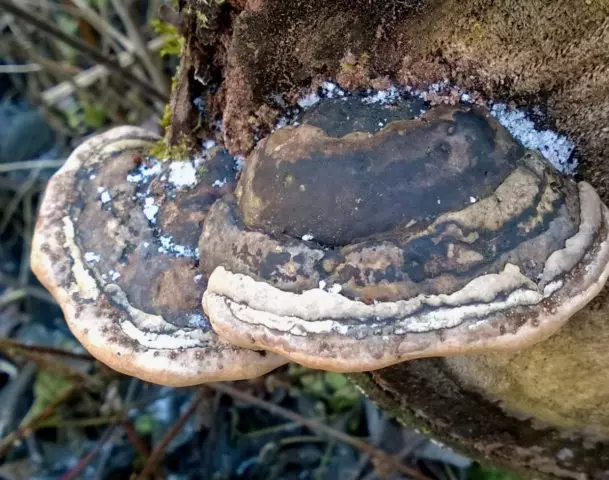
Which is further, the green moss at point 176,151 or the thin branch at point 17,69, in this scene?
the thin branch at point 17,69

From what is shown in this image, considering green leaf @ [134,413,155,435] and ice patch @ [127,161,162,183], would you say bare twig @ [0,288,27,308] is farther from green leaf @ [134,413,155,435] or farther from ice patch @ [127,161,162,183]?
ice patch @ [127,161,162,183]

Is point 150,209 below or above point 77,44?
below

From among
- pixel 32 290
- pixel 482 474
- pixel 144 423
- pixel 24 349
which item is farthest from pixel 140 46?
Result: pixel 482 474

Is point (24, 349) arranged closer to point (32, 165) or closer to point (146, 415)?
point (146, 415)

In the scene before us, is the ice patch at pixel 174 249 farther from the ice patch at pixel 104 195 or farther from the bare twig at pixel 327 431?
the bare twig at pixel 327 431

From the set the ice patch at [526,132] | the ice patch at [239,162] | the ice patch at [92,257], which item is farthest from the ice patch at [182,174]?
the ice patch at [526,132]
